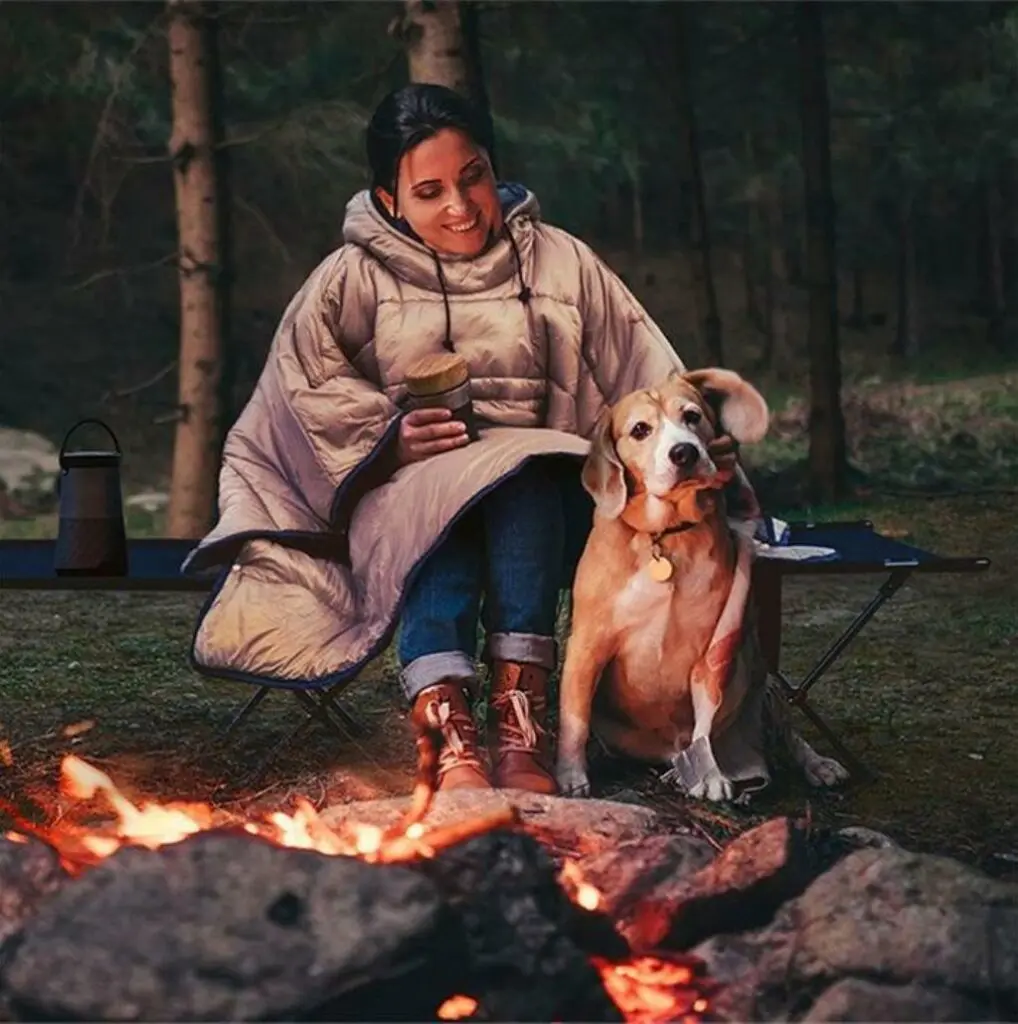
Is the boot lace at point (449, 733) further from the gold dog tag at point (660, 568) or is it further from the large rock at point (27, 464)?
the large rock at point (27, 464)

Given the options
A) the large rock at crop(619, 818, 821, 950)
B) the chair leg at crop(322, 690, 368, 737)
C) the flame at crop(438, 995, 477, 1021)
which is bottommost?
the flame at crop(438, 995, 477, 1021)

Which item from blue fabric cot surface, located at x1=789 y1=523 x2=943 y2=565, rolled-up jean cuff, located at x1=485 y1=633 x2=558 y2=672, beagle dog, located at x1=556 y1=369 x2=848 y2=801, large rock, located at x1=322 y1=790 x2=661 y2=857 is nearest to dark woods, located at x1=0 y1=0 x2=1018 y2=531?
blue fabric cot surface, located at x1=789 y1=523 x2=943 y2=565

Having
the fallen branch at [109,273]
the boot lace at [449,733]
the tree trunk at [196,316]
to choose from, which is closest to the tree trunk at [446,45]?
the tree trunk at [196,316]

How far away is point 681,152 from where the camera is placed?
16.0ft

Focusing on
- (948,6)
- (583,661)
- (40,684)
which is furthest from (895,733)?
(40,684)

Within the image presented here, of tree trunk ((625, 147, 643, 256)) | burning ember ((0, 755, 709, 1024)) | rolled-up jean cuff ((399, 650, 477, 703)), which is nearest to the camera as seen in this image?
burning ember ((0, 755, 709, 1024))

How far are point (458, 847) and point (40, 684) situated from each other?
1.83 metres

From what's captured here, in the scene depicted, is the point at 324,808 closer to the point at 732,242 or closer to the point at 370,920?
Answer: the point at 370,920

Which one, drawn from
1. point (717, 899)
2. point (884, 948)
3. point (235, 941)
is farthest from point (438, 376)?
point (884, 948)

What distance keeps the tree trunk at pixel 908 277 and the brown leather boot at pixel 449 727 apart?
1.65 metres

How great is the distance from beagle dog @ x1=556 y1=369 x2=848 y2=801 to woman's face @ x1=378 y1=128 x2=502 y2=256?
53 cm

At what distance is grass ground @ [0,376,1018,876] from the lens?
4.05m

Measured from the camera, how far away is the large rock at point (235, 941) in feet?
9.78

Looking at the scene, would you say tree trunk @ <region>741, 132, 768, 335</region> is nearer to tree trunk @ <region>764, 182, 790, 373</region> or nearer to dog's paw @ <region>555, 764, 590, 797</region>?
tree trunk @ <region>764, 182, 790, 373</region>
